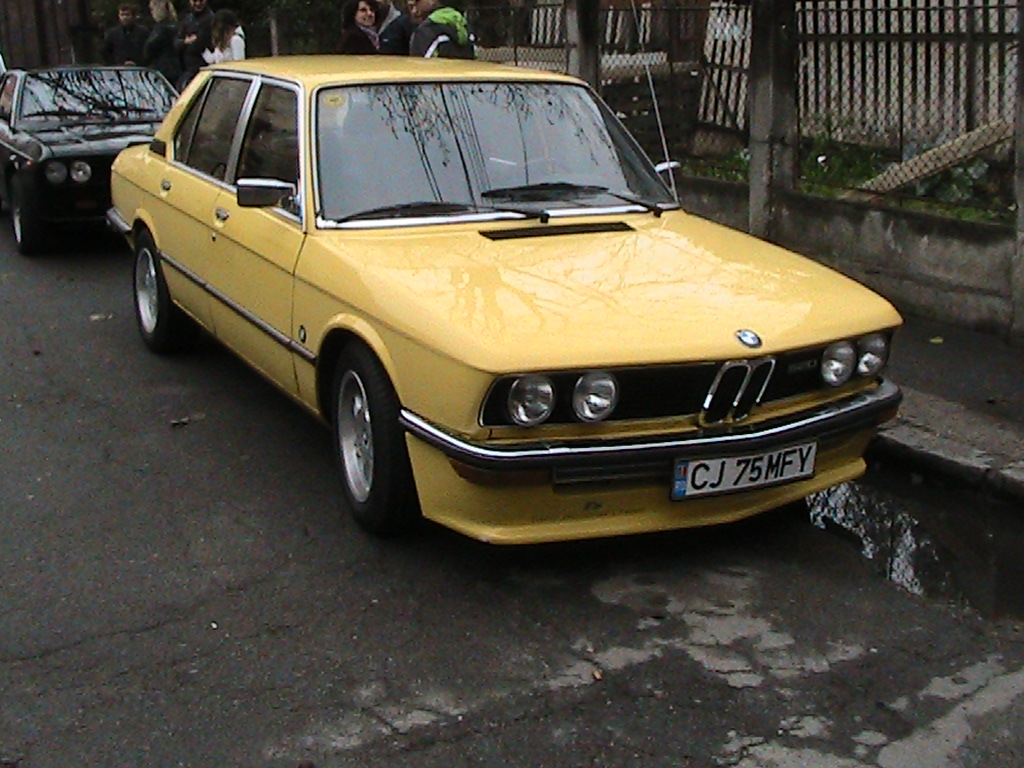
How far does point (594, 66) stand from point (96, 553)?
23.7ft

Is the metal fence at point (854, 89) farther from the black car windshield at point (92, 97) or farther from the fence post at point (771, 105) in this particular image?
A: the black car windshield at point (92, 97)

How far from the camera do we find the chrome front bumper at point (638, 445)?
4188 mm

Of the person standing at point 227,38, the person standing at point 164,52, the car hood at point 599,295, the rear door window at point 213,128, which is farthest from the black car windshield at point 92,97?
the car hood at point 599,295

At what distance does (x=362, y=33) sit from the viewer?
11.9 metres

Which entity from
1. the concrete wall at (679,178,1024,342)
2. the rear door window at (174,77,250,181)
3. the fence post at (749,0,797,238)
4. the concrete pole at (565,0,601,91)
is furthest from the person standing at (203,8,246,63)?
the concrete wall at (679,178,1024,342)

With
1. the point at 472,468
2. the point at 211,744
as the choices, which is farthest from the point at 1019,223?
the point at 211,744

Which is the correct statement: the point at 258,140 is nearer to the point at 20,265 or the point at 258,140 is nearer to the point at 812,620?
the point at 812,620

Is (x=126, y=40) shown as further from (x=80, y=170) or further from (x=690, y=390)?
(x=690, y=390)

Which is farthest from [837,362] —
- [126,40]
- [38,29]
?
[38,29]

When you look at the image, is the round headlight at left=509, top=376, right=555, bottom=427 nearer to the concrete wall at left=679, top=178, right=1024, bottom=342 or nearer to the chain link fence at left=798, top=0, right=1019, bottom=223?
the concrete wall at left=679, top=178, right=1024, bottom=342

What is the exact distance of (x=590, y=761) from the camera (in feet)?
11.5

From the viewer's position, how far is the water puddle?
15.5 feet

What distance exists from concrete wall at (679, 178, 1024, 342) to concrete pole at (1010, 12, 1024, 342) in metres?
0.02

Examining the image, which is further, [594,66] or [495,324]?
[594,66]
